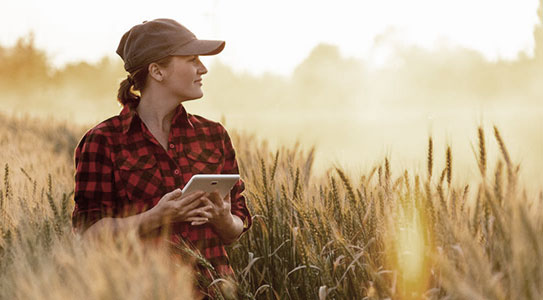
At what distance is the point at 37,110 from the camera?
37.6 feet

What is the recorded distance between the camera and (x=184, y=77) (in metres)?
2.32

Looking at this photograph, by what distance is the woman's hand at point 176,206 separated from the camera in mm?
2020

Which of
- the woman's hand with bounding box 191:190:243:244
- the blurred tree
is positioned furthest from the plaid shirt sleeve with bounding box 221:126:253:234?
the blurred tree

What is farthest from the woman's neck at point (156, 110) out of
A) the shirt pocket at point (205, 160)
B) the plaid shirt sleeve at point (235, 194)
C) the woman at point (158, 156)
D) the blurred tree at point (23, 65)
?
the blurred tree at point (23, 65)

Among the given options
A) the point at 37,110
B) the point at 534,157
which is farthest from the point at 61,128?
the point at 534,157

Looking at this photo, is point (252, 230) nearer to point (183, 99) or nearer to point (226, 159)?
point (226, 159)

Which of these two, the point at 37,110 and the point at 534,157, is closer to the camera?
the point at 534,157

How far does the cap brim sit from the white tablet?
0.51m

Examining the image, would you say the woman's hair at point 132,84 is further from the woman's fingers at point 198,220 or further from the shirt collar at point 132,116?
the woman's fingers at point 198,220

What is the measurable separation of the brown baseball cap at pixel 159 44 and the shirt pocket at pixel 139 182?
0.39 m

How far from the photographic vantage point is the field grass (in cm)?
129

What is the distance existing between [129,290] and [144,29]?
138 cm

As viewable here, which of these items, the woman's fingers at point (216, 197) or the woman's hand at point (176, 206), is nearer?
the woman's hand at point (176, 206)

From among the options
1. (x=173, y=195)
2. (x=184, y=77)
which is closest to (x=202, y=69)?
(x=184, y=77)
